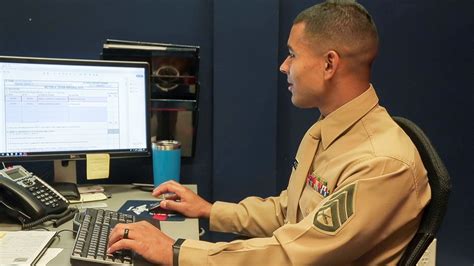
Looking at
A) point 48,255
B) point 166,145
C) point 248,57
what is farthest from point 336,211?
point 248,57

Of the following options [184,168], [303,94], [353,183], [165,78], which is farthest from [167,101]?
[353,183]

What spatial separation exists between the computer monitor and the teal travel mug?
41 mm

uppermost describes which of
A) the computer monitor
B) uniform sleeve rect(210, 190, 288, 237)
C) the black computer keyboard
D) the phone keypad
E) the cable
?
the computer monitor

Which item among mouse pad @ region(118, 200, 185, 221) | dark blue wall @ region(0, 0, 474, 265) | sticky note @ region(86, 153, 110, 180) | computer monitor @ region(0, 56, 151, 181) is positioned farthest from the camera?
dark blue wall @ region(0, 0, 474, 265)

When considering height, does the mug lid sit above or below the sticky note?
above

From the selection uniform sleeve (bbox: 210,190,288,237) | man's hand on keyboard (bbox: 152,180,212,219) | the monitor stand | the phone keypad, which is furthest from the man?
the monitor stand

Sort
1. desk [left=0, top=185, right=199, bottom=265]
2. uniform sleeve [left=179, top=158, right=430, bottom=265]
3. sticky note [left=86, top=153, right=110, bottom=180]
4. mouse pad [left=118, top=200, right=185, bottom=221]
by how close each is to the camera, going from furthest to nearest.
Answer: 1. sticky note [left=86, top=153, right=110, bottom=180]
2. mouse pad [left=118, top=200, right=185, bottom=221]
3. desk [left=0, top=185, right=199, bottom=265]
4. uniform sleeve [left=179, top=158, right=430, bottom=265]

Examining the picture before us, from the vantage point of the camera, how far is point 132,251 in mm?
1018

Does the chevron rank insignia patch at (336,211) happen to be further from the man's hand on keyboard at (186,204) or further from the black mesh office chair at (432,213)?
the man's hand on keyboard at (186,204)

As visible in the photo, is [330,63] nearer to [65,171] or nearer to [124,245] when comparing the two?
[124,245]

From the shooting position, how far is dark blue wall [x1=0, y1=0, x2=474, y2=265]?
1.79 meters

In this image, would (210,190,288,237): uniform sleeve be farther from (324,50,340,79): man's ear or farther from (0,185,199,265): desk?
(324,50,340,79): man's ear

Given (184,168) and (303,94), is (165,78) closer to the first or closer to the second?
(184,168)

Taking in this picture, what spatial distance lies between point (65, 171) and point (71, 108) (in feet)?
0.86
